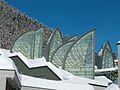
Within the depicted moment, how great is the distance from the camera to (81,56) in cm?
2792

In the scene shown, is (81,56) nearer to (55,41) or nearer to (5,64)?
(55,41)

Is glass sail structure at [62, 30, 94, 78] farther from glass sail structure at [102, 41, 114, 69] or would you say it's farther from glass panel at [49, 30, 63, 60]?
glass sail structure at [102, 41, 114, 69]

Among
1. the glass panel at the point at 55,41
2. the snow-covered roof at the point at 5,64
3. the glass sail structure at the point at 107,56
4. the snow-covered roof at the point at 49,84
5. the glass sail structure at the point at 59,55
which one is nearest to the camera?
the snow-covered roof at the point at 5,64

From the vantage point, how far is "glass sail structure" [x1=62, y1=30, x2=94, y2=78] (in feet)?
87.0

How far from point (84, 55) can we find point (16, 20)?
42.9 metres

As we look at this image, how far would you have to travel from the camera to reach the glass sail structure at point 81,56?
87.0 ft

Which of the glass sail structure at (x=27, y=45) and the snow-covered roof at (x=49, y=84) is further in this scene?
the glass sail structure at (x=27, y=45)

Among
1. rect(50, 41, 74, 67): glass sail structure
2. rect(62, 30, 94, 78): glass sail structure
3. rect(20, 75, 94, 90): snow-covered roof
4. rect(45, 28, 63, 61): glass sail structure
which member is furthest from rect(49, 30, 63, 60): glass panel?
rect(20, 75, 94, 90): snow-covered roof

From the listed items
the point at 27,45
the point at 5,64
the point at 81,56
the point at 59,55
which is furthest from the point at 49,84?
the point at 27,45

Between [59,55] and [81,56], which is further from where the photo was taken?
[59,55]

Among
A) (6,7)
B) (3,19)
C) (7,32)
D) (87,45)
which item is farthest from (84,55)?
(6,7)

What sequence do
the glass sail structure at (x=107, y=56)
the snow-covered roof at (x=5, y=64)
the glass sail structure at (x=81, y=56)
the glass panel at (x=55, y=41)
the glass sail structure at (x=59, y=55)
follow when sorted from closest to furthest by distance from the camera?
the snow-covered roof at (x=5, y=64)
the glass sail structure at (x=81, y=56)
the glass sail structure at (x=59, y=55)
the glass panel at (x=55, y=41)
the glass sail structure at (x=107, y=56)

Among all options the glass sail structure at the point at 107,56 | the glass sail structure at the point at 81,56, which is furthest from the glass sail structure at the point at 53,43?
the glass sail structure at the point at 107,56

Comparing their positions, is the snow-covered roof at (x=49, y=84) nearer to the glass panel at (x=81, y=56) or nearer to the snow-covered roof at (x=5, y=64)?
the snow-covered roof at (x=5, y=64)
